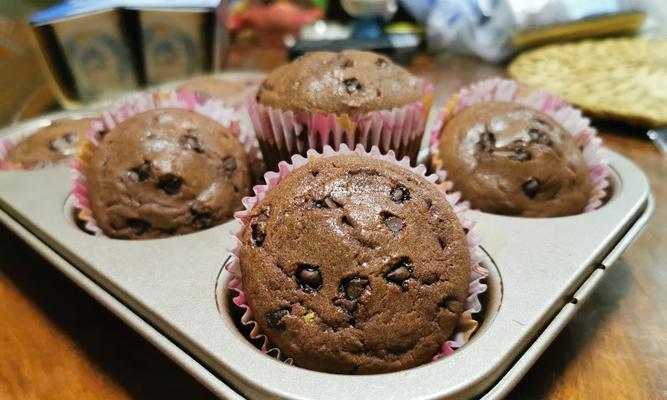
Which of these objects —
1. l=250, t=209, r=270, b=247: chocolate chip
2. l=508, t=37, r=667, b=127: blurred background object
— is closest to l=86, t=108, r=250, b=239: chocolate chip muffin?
l=250, t=209, r=270, b=247: chocolate chip

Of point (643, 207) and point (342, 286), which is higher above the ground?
point (342, 286)

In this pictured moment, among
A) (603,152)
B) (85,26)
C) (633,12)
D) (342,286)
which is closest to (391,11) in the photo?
(633,12)

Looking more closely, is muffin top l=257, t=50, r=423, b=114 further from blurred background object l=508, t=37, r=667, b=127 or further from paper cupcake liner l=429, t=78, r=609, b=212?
blurred background object l=508, t=37, r=667, b=127

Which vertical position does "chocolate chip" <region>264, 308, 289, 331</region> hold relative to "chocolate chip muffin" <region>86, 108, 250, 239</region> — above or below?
above

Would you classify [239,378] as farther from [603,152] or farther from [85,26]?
[85,26]

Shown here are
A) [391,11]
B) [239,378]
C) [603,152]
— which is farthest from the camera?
[391,11]

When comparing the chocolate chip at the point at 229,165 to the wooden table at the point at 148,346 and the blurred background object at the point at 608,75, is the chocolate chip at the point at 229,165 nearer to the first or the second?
the wooden table at the point at 148,346

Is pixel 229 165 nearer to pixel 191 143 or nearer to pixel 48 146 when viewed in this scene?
pixel 191 143
